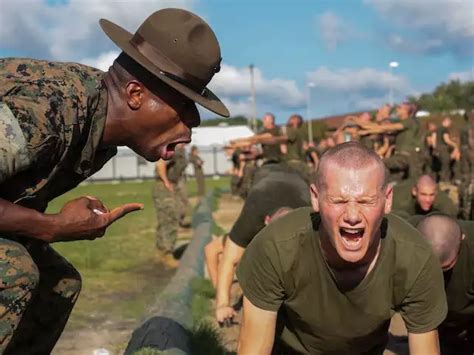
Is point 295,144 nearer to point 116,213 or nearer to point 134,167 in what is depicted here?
point 116,213

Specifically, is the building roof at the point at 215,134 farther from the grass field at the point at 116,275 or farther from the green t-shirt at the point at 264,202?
the green t-shirt at the point at 264,202

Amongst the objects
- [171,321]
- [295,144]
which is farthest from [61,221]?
[295,144]

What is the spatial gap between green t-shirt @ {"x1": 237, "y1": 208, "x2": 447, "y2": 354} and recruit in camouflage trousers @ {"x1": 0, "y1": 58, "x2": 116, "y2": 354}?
0.99 meters

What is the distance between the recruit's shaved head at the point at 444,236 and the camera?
478 centimetres

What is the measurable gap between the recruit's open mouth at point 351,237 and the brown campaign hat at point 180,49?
0.81m

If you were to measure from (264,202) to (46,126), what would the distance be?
11.4ft

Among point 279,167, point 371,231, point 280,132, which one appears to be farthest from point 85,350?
point 280,132

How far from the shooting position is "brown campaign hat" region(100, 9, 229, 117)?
3061 mm

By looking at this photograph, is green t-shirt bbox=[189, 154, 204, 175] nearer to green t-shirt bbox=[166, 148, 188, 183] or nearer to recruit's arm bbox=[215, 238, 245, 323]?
green t-shirt bbox=[166, 148, 188, 183]

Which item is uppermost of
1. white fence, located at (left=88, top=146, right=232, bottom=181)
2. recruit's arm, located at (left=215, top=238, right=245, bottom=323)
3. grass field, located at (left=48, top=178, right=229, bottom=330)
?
recruit's arm, located at (left=215, top=238, right=245, bottom=323)

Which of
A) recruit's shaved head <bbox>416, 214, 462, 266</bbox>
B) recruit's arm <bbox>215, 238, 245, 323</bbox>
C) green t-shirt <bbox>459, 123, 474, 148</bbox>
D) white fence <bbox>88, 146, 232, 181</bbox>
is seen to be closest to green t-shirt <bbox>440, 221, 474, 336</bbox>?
recruit's shaved head <bbox>416, 214, 462, 266</bbox>

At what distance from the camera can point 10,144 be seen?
2.66 metres

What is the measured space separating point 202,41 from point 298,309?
4.93 ft

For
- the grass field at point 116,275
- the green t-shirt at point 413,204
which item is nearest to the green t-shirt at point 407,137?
the grass field at point 116,275
